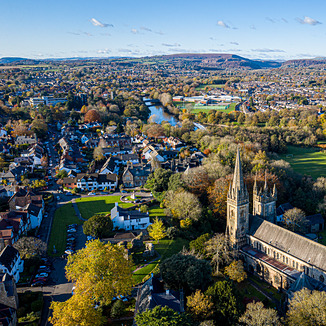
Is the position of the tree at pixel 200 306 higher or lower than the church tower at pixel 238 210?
lower

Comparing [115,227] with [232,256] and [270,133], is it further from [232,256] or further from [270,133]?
[270,133]

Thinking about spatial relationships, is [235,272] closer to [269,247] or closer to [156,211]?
[269,247]

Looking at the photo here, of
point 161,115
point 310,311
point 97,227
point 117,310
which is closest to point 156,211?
point 97,227

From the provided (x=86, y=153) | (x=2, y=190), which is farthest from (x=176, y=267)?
(x=86, y=153)

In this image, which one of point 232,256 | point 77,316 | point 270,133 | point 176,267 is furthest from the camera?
point 270,133

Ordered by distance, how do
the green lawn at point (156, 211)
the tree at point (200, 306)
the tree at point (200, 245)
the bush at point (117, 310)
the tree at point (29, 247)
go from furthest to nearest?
the green lawn at point (156, 211), the tree at point (200, 245), the tree at point (29, 247), the bush at point (117, 310), the tree at point (200, 306)

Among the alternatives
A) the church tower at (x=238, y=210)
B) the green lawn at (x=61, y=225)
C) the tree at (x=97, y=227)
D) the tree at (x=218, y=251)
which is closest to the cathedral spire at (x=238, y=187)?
the church tower at (x=238, y=210)

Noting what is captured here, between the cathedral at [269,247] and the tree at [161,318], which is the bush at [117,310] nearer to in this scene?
the tree at [161,318]

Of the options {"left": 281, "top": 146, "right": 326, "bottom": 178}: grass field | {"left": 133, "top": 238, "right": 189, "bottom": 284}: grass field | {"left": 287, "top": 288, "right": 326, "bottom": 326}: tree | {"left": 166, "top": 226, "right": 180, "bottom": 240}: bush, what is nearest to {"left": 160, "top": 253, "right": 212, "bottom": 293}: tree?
{"left": 133, "top": 238, "right": 189, "bottom": 284}: grass field
